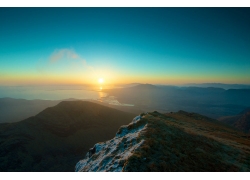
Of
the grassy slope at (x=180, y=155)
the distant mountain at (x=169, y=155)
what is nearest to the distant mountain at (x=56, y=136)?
the distant mountain at (x=169, y=155)

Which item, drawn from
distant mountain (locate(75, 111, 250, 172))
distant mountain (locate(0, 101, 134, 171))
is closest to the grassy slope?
distant mountain (locate(75, 111, 250, 172))

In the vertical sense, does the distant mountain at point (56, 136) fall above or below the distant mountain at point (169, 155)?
below

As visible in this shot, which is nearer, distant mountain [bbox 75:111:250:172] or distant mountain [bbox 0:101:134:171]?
distant mountain [bbox 75:111:250:172]

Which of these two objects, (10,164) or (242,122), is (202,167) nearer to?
(10,164)

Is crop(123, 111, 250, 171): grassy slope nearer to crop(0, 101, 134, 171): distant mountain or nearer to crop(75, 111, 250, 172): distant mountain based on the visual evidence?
crop(75, 111, 250, 172): distant mountain

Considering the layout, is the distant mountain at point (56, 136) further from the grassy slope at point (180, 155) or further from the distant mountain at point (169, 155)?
the grassy slope at point (180, 155)

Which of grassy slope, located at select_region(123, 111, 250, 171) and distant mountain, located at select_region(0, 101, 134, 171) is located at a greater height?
grassy slope, located at select_region(123, 111, 250, 171)

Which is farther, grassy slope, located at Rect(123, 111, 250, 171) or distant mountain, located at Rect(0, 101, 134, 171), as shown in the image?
distant mountain, located at Rect(0, 101, 134, 171)

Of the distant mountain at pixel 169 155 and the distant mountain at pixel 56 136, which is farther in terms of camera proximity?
the distant mountain at pixel 56 136
